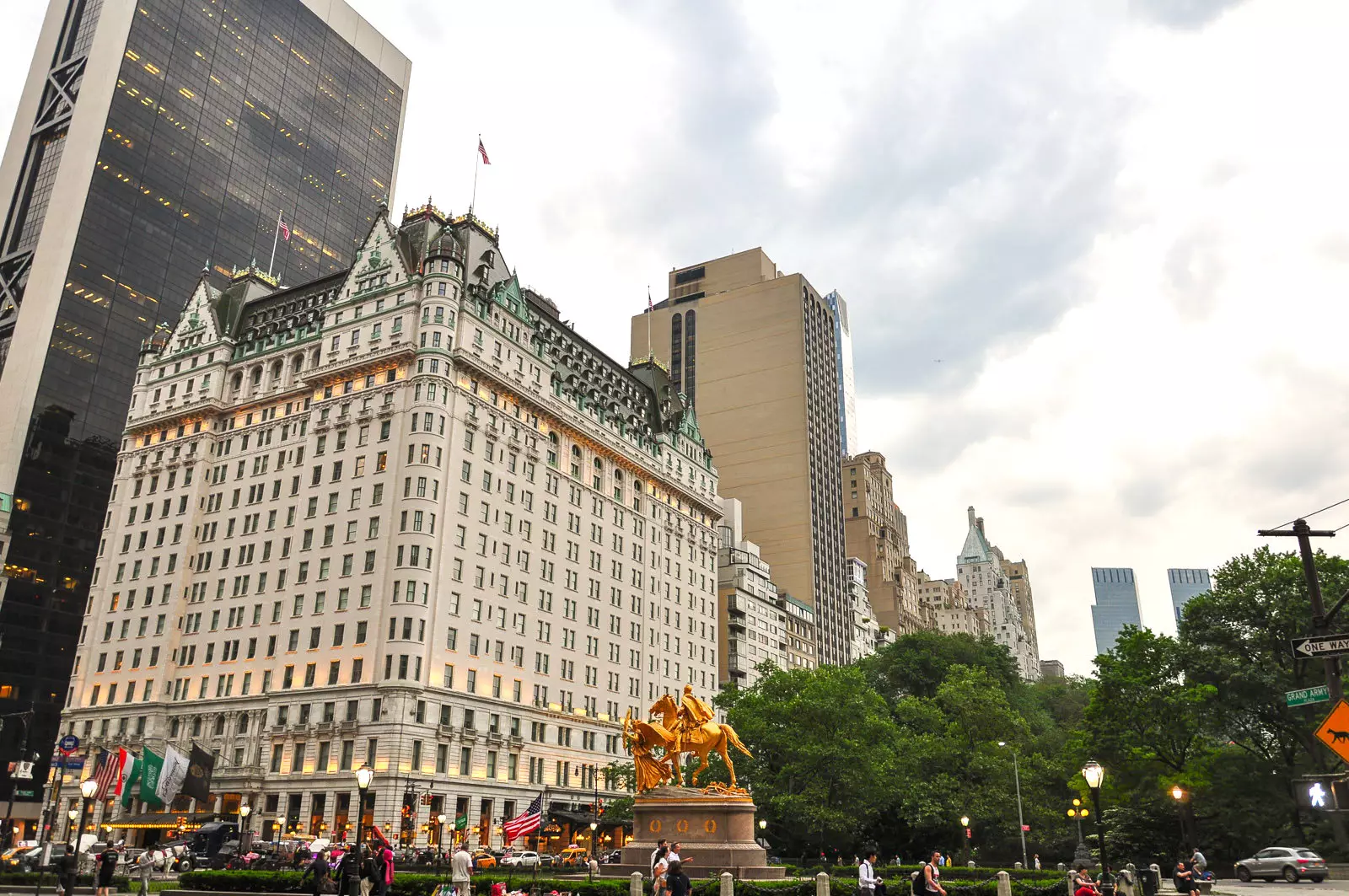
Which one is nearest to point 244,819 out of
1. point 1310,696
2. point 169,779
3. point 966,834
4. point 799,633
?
point 169,779

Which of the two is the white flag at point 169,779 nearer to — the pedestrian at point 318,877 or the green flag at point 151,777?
the green flag at point 151,777

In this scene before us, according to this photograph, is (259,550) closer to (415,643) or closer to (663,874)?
(415,643)

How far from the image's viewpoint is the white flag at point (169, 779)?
164ft

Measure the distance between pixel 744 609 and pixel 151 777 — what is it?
329 ft

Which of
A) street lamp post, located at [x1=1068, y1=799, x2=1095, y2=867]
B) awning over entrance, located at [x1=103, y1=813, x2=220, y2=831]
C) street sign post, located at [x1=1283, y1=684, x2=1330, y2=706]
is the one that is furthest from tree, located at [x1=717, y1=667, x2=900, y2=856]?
street sign post, located at [x1=1283, y1=684, x2=1330, y2=706]

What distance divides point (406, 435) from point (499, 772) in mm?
32217

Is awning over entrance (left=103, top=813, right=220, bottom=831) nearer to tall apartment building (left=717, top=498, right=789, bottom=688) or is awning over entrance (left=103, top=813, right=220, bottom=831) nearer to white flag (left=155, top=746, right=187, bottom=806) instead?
white flag (left=155, top=746, right=187, bottom=806)

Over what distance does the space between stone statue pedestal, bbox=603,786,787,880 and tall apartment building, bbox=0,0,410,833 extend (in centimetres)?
11808

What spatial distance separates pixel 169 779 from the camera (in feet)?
166

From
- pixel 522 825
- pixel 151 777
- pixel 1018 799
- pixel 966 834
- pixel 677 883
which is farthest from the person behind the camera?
pixel 1018 799

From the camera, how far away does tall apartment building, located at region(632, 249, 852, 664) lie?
171 m

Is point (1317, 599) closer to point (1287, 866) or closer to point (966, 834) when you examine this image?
point (1287, 866)

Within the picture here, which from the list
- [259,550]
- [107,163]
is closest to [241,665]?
[259,550]

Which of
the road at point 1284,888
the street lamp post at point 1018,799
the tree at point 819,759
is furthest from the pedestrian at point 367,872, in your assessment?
the street lamp post at point 1018,799
